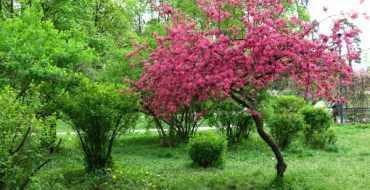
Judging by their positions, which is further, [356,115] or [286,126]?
[356,115]

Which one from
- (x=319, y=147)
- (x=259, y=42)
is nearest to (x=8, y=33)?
(x=259, y=42)

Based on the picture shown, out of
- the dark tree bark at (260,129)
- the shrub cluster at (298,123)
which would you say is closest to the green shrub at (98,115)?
the dark tree bark at (260,129)

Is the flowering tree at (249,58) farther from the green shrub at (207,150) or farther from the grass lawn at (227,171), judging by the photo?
the green shrub at (207,150)

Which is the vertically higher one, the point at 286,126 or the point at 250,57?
the point at 250,57

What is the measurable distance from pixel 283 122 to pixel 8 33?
8.25 meters

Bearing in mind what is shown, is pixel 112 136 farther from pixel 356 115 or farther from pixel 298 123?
pixel 356 115

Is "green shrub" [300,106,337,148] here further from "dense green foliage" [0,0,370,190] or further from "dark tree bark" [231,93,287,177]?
"dark tree bark" [231,93,287,177]

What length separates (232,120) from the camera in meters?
14.3

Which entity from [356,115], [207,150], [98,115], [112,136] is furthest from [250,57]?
[356,115]

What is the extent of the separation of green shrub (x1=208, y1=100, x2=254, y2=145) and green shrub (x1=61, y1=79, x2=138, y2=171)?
580cm

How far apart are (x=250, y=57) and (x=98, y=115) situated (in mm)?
3208

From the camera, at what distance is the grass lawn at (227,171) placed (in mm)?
7777

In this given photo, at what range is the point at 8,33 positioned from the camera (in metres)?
9.40

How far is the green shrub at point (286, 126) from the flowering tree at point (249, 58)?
18.4 ft
